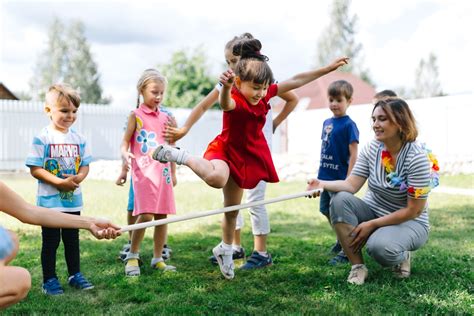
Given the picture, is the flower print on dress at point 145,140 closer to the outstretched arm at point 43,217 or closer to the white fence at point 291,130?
the outstretched arm at point 43,217

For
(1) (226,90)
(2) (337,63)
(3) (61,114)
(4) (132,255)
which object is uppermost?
(2) (337,63)

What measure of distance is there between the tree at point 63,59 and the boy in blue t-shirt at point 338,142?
41.2 m

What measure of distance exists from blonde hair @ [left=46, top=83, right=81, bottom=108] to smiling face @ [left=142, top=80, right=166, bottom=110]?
23.6 inches

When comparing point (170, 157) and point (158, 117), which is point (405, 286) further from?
point (158, 117)

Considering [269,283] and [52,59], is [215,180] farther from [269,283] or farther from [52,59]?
[52,59]

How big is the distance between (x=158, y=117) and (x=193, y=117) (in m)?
0.29

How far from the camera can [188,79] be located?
27.3 m

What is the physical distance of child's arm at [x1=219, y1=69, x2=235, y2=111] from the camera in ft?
10.4

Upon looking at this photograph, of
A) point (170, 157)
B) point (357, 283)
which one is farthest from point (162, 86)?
point (357, 283)

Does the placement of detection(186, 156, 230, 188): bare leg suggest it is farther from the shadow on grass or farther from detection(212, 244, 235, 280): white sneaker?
the shadow on grass

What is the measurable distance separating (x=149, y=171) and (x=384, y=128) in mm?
1788

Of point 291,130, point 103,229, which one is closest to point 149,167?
point 103,229

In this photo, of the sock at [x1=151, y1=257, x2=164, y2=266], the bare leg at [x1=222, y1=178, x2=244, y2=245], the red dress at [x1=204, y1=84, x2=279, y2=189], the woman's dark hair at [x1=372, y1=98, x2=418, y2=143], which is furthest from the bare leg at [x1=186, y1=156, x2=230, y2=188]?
the woman's dark hair at [x1=372, y1=98, x2=418, y2=143]

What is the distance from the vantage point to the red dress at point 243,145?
11.7 ft
